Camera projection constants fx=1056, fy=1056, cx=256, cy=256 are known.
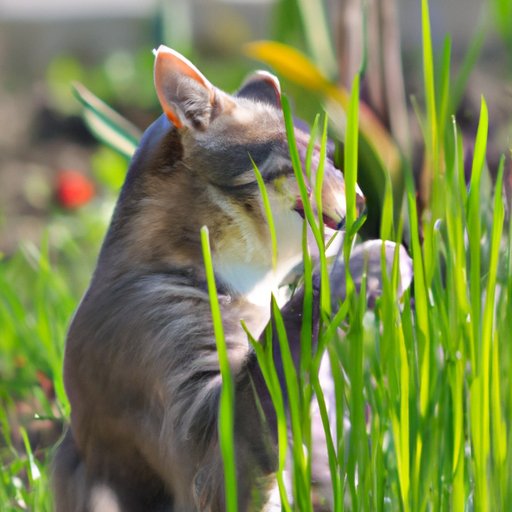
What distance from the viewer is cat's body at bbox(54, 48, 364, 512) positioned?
1.16m

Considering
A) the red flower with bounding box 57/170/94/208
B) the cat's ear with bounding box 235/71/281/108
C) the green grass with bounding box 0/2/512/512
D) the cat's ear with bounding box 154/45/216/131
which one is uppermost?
the cat's ear with bounding box 154/45/216/131

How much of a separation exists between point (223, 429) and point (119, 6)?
5.21 metres

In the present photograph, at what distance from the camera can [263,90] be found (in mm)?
1366

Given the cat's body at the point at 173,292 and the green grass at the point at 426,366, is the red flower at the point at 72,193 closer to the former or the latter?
the cat's body at the point at 173,292

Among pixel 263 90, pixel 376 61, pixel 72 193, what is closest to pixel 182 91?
pixel 263 90

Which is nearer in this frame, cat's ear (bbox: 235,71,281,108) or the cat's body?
the cat's body

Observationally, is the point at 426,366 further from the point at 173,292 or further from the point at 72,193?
the point at 72,193

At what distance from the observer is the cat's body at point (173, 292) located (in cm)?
116

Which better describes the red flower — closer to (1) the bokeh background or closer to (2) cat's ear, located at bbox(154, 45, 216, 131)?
(1) the bokeh background

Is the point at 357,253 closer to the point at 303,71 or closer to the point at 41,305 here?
the point at 303,71

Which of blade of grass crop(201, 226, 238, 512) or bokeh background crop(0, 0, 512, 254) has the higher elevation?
blade of grass crop(201, 226, 238, 512)

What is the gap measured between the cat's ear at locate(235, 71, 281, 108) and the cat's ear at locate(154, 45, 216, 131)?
117 mm

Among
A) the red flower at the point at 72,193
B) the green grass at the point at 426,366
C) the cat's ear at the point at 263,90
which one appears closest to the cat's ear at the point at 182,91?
the cat's ear at the point at 263,90

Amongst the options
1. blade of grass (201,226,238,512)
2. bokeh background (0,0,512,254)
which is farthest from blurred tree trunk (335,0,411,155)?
blade of grass (201,226,238,512)
